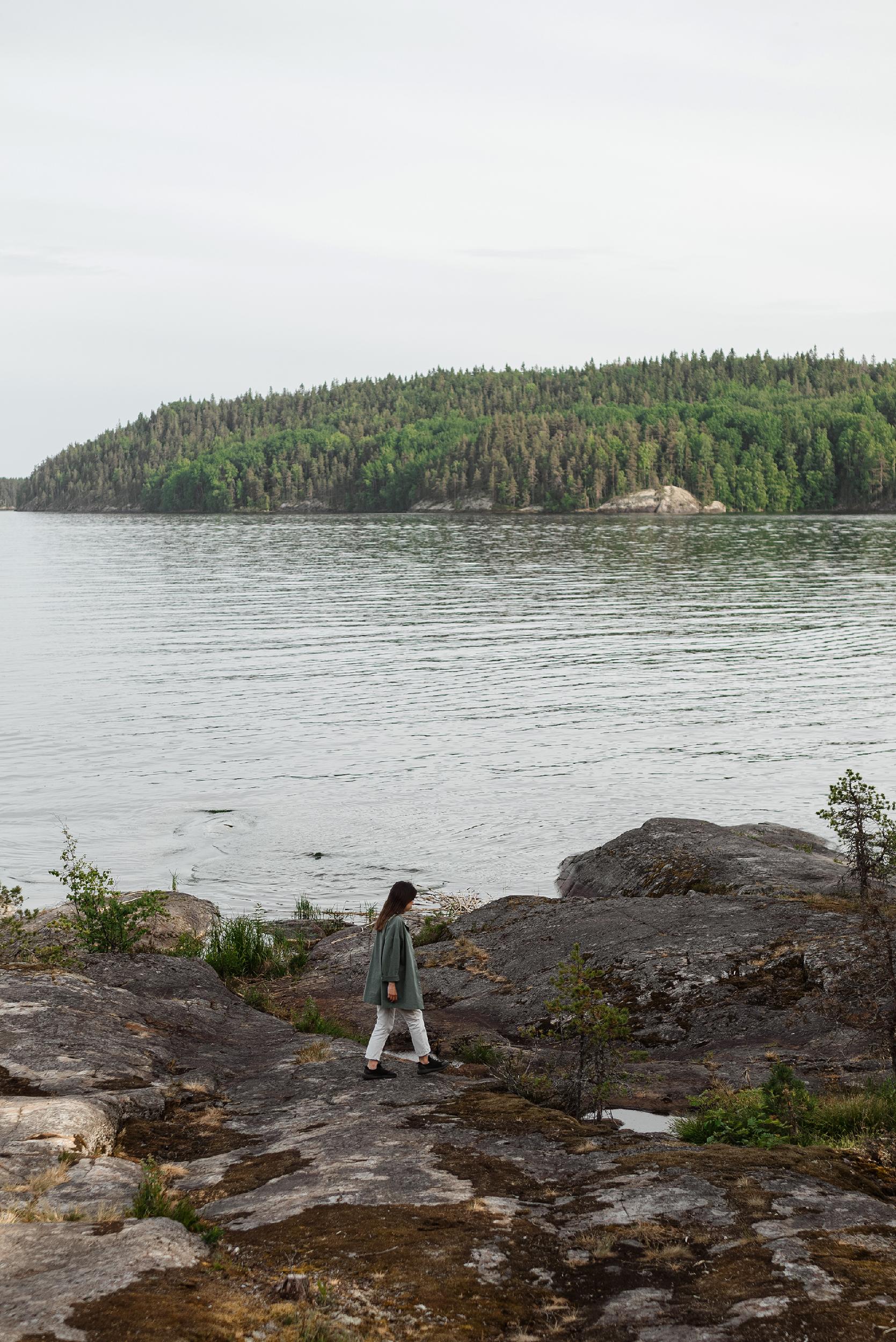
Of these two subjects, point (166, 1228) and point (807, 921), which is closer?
point (166, 1228)

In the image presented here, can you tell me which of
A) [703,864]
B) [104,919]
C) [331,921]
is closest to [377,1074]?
[104,919]

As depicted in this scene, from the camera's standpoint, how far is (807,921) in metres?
12.4

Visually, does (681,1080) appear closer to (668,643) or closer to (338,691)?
(338,691)

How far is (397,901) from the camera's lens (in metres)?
10.4

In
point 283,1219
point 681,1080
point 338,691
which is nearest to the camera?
point 283,1219

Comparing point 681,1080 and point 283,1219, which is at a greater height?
point 283,1219

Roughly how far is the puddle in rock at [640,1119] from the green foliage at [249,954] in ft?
21.8

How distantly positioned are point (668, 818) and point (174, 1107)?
10.8 metres

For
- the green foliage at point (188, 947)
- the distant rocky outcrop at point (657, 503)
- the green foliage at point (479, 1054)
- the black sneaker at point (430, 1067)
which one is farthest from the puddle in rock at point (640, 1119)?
the distant rocky outcrop at point (657, 503)

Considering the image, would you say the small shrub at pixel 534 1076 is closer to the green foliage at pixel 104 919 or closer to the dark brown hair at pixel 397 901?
the dark brown hair at pixel 397 901

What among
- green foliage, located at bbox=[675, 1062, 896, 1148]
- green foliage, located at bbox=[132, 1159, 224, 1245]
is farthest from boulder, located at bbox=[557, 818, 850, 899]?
green foliage, located at bbox=[132, 1159, 224, 1245]

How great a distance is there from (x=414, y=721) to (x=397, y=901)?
70.6ft

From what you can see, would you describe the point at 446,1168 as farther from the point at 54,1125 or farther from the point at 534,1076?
the point at 54,1125

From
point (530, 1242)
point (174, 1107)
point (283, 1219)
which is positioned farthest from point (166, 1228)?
point (174, 1107)
